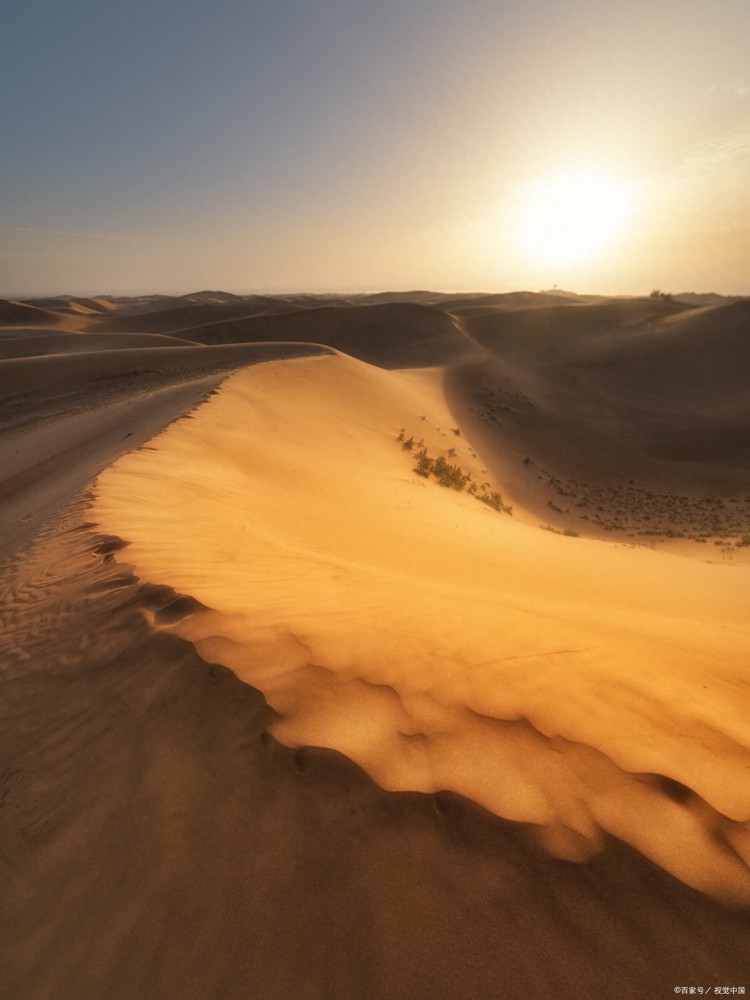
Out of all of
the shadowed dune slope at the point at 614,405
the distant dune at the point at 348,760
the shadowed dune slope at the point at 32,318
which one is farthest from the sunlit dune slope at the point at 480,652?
the shadowed dune slope at the point at 32,318

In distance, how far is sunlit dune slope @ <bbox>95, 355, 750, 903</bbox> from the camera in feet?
6.02

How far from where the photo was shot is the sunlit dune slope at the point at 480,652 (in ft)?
6.02

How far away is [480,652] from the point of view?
2.77 metres

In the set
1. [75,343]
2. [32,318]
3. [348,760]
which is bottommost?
[348,760]

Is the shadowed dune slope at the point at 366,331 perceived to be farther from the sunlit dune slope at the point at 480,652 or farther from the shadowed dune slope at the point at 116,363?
the sunlit dune slope at the point at 480,652

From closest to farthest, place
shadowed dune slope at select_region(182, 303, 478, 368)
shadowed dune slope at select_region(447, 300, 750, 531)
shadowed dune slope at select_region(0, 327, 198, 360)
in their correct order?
shadowed dune slope at select_region(447, 300, 750, 531) → shadowed dune slope at select_region(0, 327, 198, 360) → shadowed dune slope at select_region(182, 303, 478, 368)

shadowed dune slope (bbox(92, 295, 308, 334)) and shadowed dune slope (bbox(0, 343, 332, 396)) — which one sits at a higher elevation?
shadowed dune slope (bbox(92, 295, 308, 334))

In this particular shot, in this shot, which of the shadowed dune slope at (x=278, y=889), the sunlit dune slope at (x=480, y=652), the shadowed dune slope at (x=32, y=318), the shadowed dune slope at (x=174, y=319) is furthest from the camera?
the shadowed dune slope at (x=174, y=319)

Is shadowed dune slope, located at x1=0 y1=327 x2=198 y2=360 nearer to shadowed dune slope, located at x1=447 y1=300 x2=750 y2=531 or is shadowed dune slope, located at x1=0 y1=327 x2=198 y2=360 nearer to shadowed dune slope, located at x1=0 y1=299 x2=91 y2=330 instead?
shadowed dune slope, located at x1=0 y1=299 x2=91 y2=330

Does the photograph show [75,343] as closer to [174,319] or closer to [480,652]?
[174,319]

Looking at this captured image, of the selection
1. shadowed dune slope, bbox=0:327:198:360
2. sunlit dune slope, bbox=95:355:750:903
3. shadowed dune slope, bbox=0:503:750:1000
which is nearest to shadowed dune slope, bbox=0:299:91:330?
shadowed dune slope, bbox=0:327:198:360

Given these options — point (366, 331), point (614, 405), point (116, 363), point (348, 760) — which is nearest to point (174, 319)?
point (366, 331)

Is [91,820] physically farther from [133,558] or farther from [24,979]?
[133,558]

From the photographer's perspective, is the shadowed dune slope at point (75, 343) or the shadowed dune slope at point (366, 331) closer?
the shadowed dune slope at point (75, 343)
